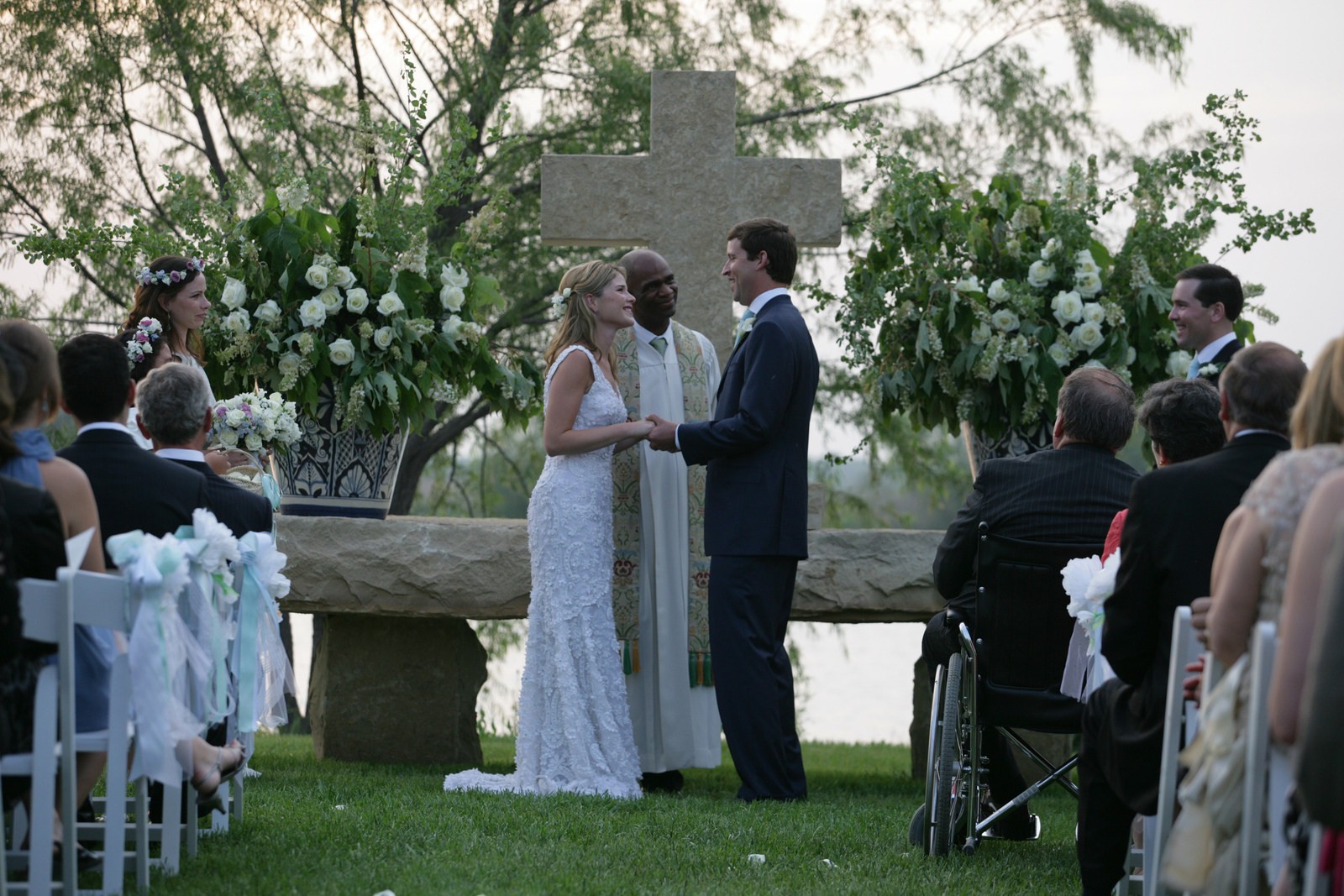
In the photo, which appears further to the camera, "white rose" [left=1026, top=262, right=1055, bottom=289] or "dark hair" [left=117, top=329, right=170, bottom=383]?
"white rose" [left=1026, top=262, right=1055, bottom=289]

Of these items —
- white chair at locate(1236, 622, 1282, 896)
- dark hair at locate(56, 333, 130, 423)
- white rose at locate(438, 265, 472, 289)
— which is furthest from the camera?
white rose at locate(438, 265, 472, 289)

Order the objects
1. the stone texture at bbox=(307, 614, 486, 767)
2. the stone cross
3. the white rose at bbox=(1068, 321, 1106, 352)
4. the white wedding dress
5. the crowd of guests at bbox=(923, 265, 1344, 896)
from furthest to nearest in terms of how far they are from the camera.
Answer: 1. the stone texture at bbox=(307, 614, 486, 767)
2. the stone cross
3. the white rose at bbox=(1068, 321, 1106, 352)
4. the white wedding dress
5. the crowd of guests at bbox=(923, 265, 1344, 896)

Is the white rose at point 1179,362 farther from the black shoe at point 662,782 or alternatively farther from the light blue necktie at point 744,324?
the black shoe at point 662,782

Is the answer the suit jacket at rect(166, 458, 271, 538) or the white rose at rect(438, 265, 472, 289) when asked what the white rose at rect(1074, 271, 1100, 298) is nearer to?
the white rose at rect(438, 265, 472, 289)

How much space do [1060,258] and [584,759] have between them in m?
2.76

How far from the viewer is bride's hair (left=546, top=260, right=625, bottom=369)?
5.09 meters

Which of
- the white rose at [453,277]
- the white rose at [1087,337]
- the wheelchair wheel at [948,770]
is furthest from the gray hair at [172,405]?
the white rose at [1087,337]

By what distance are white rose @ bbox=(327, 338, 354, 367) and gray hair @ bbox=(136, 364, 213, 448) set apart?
5.06 feet

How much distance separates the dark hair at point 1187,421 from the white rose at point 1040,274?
2.13 metres


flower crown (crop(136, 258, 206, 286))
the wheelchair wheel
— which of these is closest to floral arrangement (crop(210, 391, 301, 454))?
flower crown (crop(136, 258, 206, 286))

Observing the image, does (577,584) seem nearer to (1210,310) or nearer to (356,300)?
(356,300)

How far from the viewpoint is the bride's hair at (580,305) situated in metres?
5.09

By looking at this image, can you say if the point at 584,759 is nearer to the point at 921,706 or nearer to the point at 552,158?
the point at 921,706

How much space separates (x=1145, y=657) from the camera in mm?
3018
